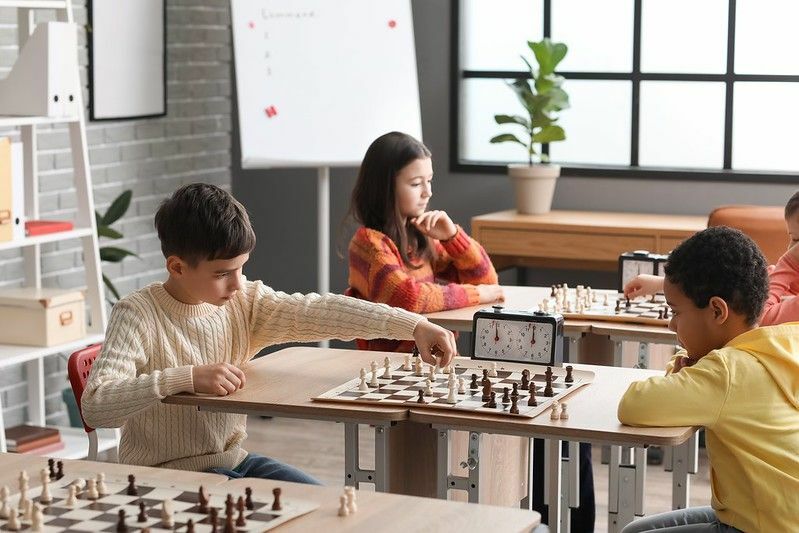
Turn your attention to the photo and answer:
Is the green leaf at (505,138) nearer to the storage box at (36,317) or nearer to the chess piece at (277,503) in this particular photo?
the storage box at (36,317)

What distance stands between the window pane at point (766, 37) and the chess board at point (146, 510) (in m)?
4.02

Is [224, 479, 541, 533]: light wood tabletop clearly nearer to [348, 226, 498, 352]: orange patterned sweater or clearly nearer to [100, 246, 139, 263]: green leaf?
[348, 226, 498, 352]: orange patterned sweater

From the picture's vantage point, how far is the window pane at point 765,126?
5465mm

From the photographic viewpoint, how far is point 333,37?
531 centimetres

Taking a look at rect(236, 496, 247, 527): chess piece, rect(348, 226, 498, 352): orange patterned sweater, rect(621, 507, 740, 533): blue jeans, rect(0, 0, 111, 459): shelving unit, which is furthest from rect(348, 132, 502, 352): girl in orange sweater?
rect(236, 496, 247, 527): chess piece

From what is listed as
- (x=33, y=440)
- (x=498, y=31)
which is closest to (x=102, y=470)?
(x=33, y=440)

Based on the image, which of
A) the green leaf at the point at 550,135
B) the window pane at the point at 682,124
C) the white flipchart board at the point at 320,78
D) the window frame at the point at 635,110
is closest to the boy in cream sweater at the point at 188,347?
the white flipchart board at the point at 320,78

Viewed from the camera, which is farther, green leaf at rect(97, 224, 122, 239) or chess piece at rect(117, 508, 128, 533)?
green leaf at rect(97, 224, 122, 239)

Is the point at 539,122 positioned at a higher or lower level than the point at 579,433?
higher

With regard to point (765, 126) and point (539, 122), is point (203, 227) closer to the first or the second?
point (539, 122)

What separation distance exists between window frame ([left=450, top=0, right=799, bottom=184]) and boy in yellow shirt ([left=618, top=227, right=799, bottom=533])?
121 inches

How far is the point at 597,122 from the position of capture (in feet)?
18.9

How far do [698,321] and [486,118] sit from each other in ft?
11.6

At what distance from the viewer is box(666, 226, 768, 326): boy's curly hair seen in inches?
95.5
